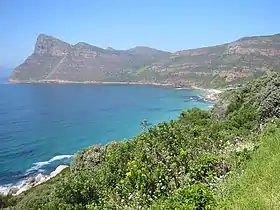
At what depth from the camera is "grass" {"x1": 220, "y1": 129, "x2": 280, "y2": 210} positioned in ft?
17.5

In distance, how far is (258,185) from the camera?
5.97 metres

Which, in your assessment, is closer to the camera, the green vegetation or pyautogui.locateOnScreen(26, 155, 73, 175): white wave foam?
the green vegetation

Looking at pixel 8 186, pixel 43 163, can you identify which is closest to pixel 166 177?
pixel 8 186

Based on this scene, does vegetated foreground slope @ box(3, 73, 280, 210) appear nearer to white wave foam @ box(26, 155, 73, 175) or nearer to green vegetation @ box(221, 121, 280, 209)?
green vegetation @ box(221, 121, 280, 209)

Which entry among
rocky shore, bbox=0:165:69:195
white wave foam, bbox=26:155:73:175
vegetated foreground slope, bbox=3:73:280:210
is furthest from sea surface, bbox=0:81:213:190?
vegetated foreground slope, bbox=3:73:280:210

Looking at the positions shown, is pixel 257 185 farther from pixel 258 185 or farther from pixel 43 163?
pixel 43 163

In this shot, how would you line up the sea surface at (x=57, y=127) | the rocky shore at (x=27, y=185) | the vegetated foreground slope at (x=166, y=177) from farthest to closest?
the sea surface at (x=57, y=127) → the rocky shore at (x=27, y=185) → the vegetated foreground slope at (x=166, y=177)

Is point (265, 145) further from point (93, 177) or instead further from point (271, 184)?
point (93, 177)

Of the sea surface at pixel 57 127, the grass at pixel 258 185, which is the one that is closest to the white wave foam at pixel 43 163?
the sea surface at pixel 57 127

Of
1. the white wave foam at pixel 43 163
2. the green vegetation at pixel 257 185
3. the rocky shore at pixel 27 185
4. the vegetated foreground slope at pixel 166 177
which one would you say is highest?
the green vegetation at pixel 257 185

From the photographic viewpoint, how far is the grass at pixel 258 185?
17.5ft

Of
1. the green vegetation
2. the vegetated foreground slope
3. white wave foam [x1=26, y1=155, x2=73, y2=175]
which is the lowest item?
white wave foam [x1=26, y1=155, x2=73, y2=175]

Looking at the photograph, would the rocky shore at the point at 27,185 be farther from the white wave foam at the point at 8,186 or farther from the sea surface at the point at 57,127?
the sea surface at the point at 57,127

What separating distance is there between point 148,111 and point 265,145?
79.5 meters
